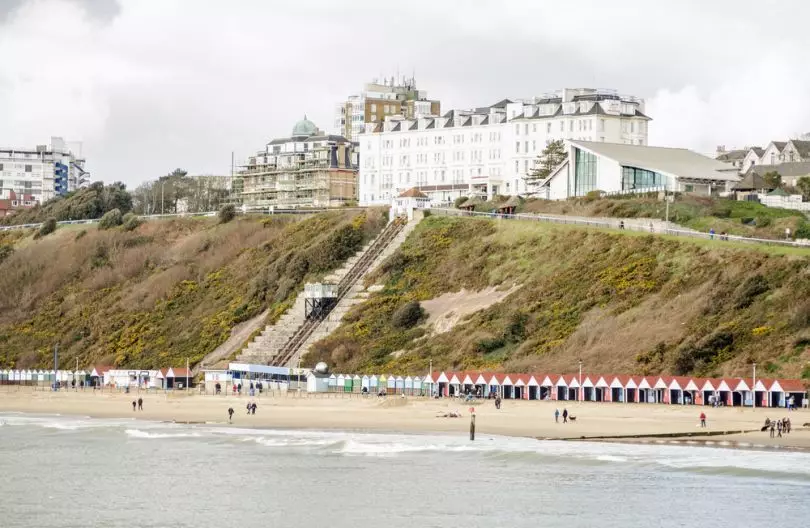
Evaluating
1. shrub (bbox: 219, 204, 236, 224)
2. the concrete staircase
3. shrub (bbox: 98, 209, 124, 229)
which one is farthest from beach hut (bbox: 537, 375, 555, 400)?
shrub (bbox: 98, 209, 124, 229)

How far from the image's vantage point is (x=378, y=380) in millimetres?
82188

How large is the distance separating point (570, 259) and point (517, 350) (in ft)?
46.1

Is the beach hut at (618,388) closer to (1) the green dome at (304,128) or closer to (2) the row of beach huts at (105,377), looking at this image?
(2) the row of beach huts at (105,377)

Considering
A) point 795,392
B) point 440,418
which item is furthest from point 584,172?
point 795,392

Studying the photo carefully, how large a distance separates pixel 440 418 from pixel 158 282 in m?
54.3

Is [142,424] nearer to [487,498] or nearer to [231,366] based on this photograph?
[231,366]

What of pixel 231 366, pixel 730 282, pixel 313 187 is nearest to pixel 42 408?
pixel 231 366

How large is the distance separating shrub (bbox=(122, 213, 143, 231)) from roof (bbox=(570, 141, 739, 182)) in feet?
153

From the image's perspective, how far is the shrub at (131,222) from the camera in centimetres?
13850

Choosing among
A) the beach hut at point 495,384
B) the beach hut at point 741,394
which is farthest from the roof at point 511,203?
the beach hut at point 741,394

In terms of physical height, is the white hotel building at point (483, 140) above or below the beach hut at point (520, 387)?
above

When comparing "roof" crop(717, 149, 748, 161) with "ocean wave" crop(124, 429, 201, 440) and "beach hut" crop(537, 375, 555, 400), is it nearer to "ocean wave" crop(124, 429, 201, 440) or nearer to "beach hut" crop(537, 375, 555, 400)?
"beach hut" crop(537, 375, 555, 400)

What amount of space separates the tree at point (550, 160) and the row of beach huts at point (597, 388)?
4407cm

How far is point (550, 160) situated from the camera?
12300 cm
